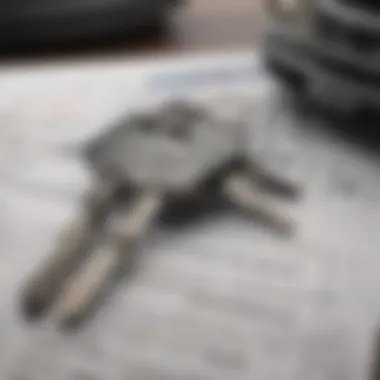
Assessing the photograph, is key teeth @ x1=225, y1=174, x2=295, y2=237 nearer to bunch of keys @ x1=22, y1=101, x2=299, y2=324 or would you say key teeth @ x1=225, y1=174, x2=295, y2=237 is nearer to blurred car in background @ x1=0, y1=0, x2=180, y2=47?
bunch of keys @ x1=22, y1=101, x2=299, y2=324

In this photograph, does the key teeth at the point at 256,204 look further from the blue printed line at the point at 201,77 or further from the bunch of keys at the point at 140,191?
the blue printed line at the point at 201,77

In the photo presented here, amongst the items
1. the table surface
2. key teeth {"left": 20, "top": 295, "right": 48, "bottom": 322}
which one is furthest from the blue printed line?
key teeth {"left": 20, "top": 295, "right": 48, "bottom": 322}

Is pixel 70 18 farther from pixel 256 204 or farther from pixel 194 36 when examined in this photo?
pixel 256 204

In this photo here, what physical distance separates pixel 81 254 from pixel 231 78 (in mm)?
192

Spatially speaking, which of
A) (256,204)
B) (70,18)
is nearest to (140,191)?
(256,204)

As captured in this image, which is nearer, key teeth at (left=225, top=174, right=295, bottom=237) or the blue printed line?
key teeth at (left=225, top=174, right=295, bottom=237)

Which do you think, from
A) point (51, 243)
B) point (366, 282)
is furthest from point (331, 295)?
point (51, 243)

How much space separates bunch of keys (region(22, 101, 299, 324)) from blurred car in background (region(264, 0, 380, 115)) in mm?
40

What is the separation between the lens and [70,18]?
0.51 m

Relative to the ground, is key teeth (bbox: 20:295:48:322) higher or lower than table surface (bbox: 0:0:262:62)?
lower

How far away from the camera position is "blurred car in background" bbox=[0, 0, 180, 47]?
498 millimetres

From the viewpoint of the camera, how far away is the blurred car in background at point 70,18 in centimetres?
Result: 50

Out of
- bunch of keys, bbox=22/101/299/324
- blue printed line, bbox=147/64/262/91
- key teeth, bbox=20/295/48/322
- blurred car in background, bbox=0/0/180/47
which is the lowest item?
key teeth, bbox=20/295/48/322

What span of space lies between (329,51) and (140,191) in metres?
0.11
